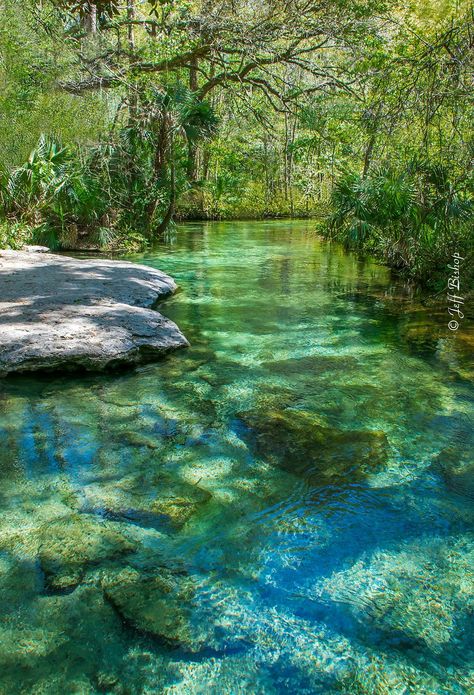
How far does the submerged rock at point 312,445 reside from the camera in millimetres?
3031

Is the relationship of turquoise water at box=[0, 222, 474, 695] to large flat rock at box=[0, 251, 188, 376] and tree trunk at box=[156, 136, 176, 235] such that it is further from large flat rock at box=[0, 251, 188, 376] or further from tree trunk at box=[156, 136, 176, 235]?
tree trunk at box=[156, 136, 176, 235]

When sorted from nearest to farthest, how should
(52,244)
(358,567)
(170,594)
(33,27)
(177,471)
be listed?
(170,594) → (358,567) → (177,471) → (52,244) → (33,27)

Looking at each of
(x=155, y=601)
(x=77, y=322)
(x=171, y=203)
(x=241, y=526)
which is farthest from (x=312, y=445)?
(x=171, y=203)

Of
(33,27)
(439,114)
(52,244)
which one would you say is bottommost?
(52,244)

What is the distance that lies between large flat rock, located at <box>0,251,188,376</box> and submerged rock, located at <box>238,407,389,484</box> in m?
1.40

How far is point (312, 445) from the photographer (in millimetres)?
3281

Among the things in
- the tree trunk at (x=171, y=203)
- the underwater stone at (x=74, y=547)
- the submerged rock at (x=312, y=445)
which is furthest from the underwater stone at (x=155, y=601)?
the tree trunk at (x=171, y=203)

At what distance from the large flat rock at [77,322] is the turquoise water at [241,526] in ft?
0.49

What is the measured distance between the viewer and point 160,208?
1327 cm

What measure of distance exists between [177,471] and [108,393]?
49.9 inches

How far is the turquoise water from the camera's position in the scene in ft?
6.03

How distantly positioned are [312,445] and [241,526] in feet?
2.92

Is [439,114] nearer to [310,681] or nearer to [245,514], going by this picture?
[245,514]

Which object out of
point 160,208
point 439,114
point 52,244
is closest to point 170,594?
point 439,114
